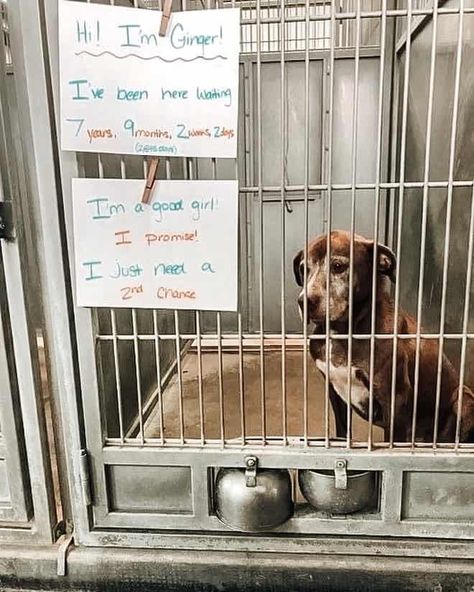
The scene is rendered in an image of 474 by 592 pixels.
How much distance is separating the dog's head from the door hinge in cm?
61

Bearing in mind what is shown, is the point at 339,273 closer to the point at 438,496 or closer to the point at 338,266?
the point at 338,266

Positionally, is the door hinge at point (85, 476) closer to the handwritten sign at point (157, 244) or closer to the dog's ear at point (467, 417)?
the handwritten sign at point (157, 244)

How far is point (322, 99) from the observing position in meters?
2.63

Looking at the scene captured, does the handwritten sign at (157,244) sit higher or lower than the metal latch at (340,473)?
higher

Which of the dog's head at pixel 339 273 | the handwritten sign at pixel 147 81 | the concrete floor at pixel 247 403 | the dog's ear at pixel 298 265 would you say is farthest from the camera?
the concrete floor at pixel 247 403

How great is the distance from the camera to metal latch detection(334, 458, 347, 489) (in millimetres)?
1105

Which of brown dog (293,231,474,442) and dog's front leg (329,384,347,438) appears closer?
brown dog (293,231,474,442)

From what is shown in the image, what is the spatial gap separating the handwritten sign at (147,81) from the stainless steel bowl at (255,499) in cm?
69

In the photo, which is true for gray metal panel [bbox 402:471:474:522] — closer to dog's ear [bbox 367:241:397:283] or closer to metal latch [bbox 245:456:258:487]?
metal latch [bbox 245:456:258:487]

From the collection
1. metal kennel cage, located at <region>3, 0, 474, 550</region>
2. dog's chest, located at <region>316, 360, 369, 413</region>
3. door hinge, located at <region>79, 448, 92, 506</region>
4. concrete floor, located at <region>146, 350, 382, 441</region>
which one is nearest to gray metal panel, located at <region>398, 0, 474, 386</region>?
metal kennel cage, located at <region>3, 0, 474, 550</region>

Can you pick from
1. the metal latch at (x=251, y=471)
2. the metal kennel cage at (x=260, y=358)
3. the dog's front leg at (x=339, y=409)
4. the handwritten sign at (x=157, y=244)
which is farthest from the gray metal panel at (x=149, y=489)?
the dog's front leg at (x=339, y=409)

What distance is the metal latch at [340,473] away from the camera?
1.11m

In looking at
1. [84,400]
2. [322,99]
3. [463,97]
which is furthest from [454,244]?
[322,99]

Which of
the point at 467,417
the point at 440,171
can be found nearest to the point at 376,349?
the point at 467,417
